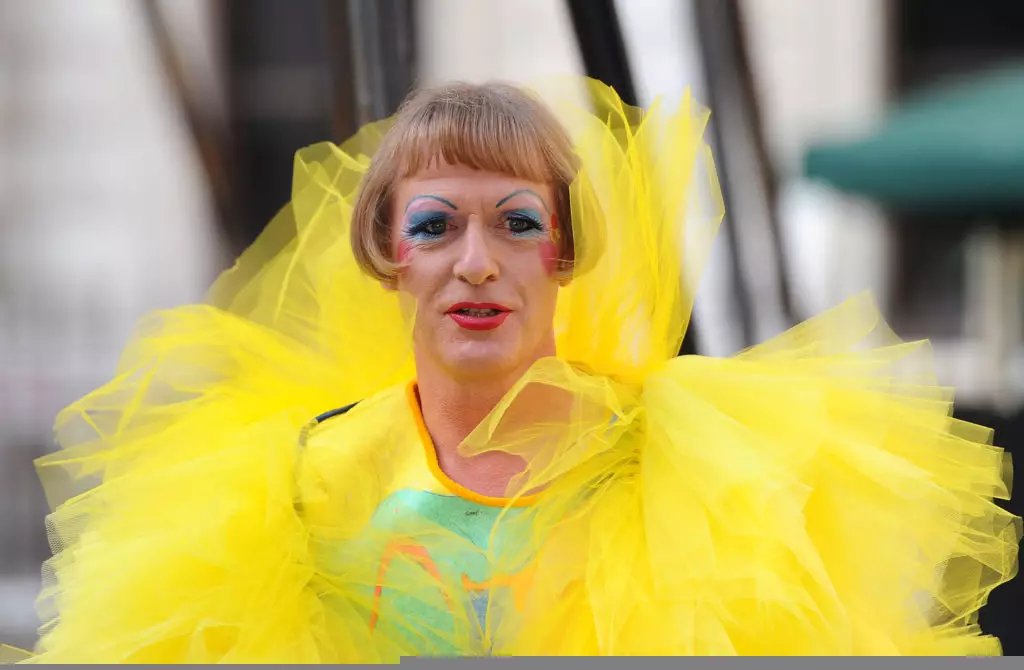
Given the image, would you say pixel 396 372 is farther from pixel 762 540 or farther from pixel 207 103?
pixel 207 103

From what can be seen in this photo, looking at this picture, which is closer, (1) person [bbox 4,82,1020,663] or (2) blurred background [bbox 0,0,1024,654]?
(1) person [bbox 4,82,1020,663]

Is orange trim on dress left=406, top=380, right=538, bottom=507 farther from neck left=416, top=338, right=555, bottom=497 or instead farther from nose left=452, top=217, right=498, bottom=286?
nose left=452, top=217, right=498, bottom=286

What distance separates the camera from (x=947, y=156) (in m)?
5.17

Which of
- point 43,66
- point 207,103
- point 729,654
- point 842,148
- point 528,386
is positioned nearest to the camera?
point 729,654

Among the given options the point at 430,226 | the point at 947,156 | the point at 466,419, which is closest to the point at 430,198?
the point at 430,226

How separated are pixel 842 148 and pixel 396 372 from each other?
4.06 m

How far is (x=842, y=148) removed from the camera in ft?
17.8

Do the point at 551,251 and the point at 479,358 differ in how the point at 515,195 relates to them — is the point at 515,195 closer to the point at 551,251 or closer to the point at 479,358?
the point at 551,251

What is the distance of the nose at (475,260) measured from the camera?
4.82ft

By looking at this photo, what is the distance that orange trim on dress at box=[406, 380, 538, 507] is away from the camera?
4.87 ft

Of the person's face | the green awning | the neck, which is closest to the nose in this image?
the person's face

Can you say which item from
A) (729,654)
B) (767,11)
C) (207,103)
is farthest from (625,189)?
(767,11)

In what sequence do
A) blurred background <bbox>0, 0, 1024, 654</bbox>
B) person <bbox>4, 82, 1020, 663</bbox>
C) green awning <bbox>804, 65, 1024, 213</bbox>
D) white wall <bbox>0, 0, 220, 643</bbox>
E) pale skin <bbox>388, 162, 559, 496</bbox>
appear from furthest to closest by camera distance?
white wall <bbox>0, 0, 220, 643</bbox> → blurred background <bbox>0, 0, 1024, 654</bbox> → green awning <bbox>804, 65, 1024, 213</bbox> → pale skin <bbox>388, 162, 559, 496</bbox> → person <bbox>4, 82, 1020, 663</bbox>

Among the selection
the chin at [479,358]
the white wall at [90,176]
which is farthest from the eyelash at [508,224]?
the white wall at [90,176]
